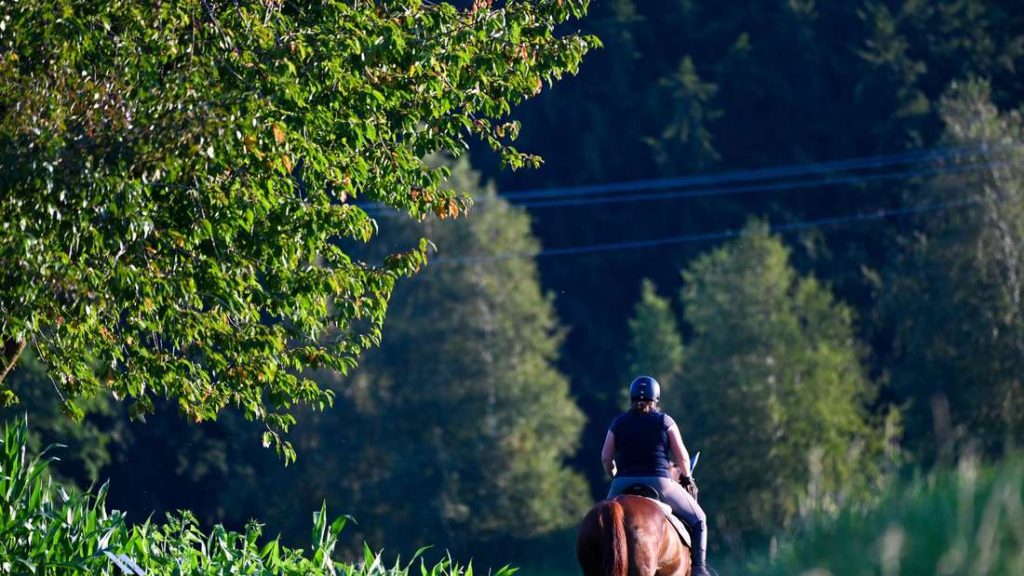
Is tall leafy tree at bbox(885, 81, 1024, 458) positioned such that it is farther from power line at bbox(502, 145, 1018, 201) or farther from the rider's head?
the rider's head

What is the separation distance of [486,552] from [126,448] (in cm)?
1298

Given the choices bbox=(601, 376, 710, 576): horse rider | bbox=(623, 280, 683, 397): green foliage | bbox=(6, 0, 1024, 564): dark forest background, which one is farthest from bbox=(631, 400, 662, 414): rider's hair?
bbox=(623, 280, 683, 397): green foliage

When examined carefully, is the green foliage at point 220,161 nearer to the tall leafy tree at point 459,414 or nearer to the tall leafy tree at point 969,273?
the tall leafy tree at point 969,273

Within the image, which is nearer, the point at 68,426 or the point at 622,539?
the point at 622,539

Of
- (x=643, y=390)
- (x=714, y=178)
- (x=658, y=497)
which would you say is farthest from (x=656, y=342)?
(x=658, y=497)

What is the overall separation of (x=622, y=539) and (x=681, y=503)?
990 mm

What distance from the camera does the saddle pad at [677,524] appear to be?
39.5ft

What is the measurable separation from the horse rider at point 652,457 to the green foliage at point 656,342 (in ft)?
150

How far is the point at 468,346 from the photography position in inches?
2429

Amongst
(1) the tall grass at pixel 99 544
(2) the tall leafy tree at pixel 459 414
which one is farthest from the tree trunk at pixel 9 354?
(2) the tall leafy tree at pixel 459 414

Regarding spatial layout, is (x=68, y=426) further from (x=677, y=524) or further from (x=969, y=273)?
(x=677, y=524)

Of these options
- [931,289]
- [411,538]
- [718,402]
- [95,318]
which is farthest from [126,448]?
[95,318]

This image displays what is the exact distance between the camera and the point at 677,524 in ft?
39.9

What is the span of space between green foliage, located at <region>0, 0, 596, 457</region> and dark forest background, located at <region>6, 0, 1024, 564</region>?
34.6m
